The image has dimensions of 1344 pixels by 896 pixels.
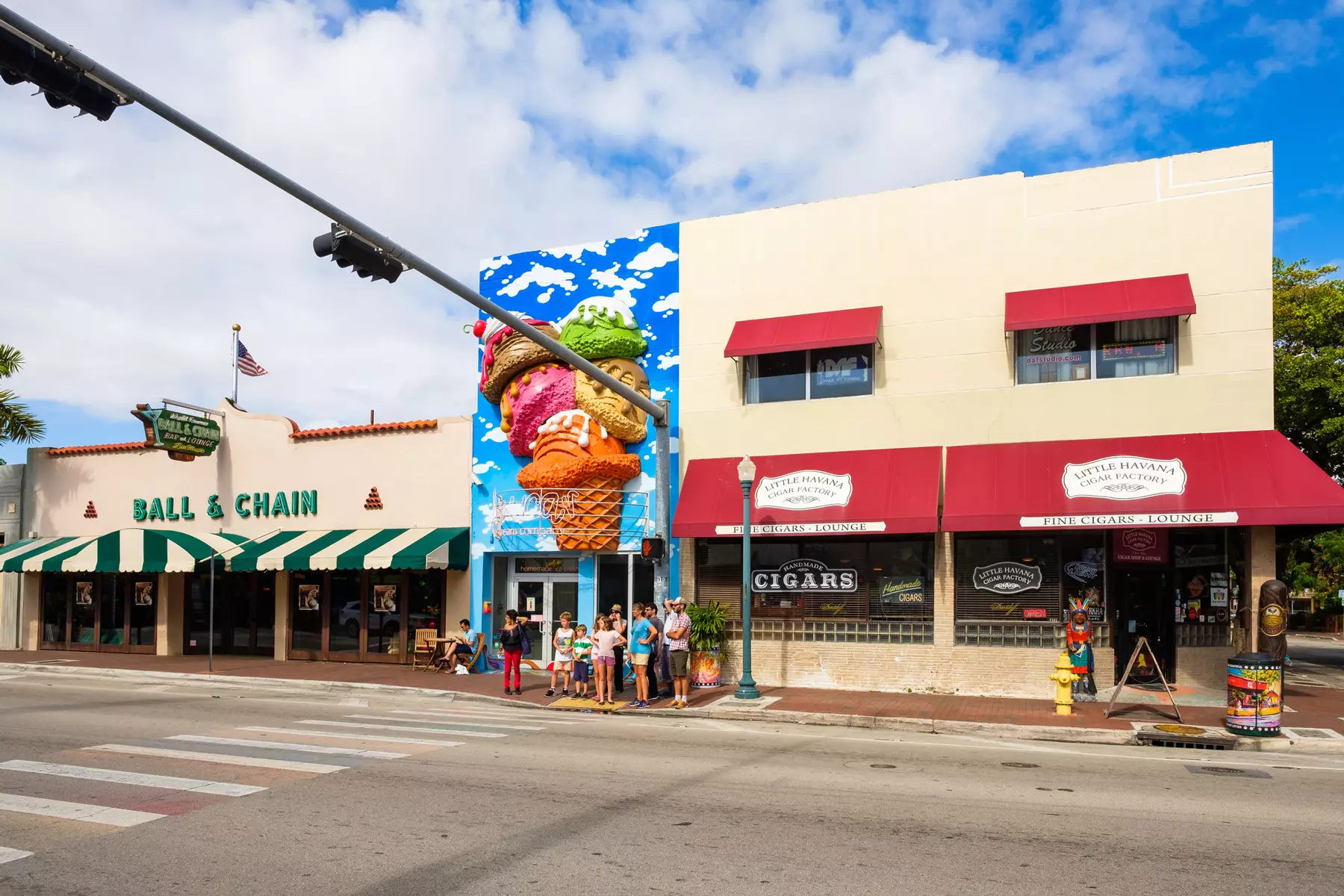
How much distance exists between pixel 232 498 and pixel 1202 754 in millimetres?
21932

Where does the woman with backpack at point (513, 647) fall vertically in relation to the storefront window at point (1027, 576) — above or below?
below

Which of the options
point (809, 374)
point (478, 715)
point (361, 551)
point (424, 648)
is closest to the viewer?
point (478, 715)

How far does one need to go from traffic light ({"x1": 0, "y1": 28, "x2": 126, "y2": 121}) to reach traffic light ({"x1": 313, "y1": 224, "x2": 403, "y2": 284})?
2.48 metres

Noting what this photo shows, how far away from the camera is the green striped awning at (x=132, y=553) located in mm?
22844

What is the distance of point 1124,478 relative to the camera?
15.7 metres

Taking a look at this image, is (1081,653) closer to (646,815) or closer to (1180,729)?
(1180,729)

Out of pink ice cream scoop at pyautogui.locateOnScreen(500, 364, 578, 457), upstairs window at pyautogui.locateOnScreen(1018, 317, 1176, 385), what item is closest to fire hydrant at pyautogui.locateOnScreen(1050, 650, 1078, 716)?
upstairs window at pyautogui.locateOnScreen(1018, 317, 1176, 385)

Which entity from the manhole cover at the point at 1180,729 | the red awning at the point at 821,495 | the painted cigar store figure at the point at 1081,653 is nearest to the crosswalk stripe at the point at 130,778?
the red awning at the point at 821,495

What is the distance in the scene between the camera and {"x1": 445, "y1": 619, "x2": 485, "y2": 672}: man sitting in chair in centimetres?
2034

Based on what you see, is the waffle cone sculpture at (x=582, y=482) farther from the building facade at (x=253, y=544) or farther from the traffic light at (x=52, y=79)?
the traffic light at (x=52, y=79)

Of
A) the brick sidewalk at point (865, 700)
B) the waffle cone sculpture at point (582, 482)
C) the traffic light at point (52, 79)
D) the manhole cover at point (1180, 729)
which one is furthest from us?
the waffle cone sculpture at point (582, 482)

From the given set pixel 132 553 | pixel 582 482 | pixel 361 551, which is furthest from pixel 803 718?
pixel 132 553

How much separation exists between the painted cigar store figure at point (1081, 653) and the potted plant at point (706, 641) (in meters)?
5.85

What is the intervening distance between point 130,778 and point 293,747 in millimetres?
2121
